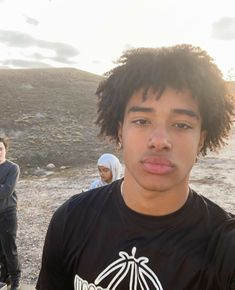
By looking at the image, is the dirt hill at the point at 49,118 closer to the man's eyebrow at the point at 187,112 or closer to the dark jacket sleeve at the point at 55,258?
the dark jacket sleeve at the point at 55,258

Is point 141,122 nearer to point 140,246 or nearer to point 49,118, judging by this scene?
point 140,246

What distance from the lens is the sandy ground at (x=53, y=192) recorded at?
773cm

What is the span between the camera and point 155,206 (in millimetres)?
1702

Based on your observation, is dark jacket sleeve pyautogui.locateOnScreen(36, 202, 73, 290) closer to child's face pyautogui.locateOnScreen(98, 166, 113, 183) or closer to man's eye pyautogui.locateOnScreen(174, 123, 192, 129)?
man's eye pyautogui.locateOnScreen(174, 123, 192, 129)

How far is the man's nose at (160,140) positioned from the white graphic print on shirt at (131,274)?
0.43 metres

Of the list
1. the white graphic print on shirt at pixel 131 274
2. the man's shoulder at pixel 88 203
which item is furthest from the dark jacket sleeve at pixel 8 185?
the white graphic print on shirt at pixel 131 274

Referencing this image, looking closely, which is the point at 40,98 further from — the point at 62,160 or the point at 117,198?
the point at 117,198

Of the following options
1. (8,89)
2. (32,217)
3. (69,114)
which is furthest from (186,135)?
(8,89)

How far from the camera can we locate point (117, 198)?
1854 millimetres

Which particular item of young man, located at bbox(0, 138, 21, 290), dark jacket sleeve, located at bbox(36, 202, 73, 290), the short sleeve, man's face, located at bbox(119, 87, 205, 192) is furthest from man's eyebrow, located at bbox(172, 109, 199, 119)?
young man, located at bbox(0, 138, 21, 290)

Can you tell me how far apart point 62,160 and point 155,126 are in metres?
16.4

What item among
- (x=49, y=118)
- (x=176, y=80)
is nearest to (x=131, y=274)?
(x=176, y=80)

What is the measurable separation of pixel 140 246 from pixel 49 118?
24.2m

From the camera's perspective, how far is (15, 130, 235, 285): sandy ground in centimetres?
773
